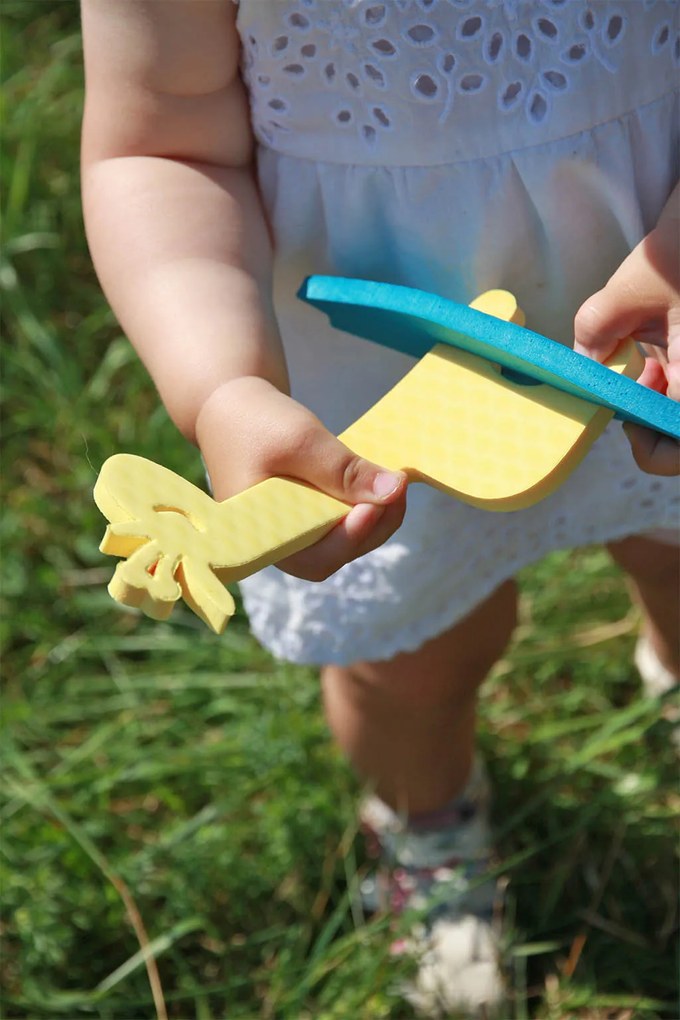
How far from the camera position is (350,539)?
0.60 meters

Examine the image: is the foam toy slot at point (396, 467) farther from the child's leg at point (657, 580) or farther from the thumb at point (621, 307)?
the child's leg at point (657, 580)

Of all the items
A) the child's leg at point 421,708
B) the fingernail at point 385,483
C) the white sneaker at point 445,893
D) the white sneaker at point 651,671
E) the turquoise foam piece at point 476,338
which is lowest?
the white sneaker at point 445,893

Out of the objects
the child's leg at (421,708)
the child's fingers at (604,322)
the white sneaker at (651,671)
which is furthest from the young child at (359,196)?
the white sneaker at (651,671)

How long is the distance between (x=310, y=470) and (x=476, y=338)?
0.13m

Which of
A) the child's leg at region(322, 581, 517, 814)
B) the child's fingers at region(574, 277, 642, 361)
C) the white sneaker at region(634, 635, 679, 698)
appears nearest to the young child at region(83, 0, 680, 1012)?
the child's fingers at region(574, 277, 642, 361)

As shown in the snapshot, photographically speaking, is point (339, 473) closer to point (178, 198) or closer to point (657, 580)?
point (178, 198)

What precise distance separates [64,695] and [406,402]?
2.28ft

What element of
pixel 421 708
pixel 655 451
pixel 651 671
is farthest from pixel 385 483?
pixel 651 671

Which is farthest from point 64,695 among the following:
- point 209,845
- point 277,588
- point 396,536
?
point 396,536

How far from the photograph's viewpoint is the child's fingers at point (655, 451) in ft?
2.21

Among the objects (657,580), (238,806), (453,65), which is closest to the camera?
(453,65)

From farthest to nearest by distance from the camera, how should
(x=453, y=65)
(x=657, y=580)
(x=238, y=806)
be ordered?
(x=238, y=806) → (x=657, y=580) → (x=453, y=65)

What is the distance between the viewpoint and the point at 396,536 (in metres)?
0.86

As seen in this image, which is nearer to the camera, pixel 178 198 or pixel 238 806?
pixel 178 198
